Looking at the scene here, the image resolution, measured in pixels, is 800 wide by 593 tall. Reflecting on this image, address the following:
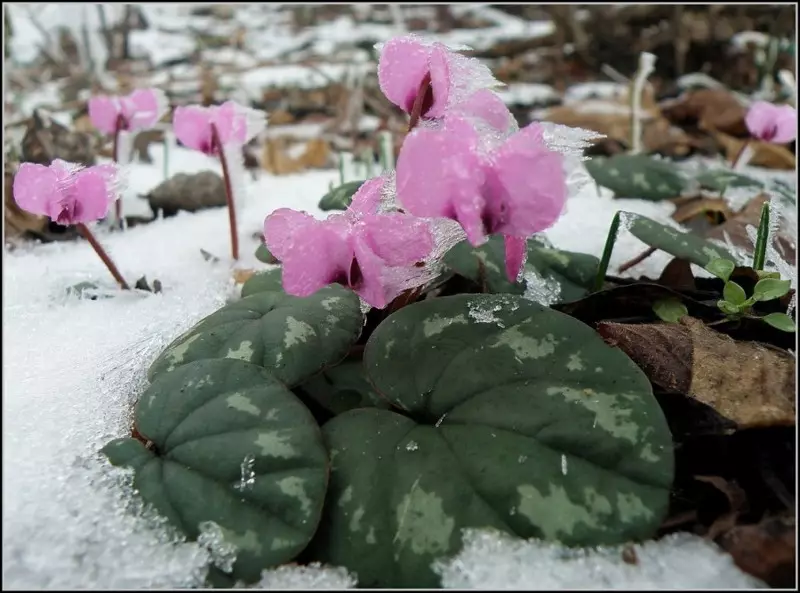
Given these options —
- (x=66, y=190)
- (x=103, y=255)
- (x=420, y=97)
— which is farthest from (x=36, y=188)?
(x=420, y=97)

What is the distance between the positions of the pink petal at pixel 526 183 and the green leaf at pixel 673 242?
395mm

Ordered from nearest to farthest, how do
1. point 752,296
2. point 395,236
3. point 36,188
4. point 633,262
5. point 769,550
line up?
point 769,550
point 395,236
point 752,296
point 36,188
point 633,262

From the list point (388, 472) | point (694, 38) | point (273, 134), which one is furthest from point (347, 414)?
point (694, 38)

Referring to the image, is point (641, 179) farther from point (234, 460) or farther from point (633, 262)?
point (234, 460)

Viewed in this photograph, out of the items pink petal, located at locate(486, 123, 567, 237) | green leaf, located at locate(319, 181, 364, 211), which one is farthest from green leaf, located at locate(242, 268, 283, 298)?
pink petal, located at locate(486, 123, 567, 237)

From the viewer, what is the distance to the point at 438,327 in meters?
0.77

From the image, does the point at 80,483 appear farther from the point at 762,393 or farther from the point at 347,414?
the point at 762,393

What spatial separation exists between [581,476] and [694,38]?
3786 mm

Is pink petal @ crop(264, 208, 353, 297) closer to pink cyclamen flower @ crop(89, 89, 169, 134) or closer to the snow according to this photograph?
the snow

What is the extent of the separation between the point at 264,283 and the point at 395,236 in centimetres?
34

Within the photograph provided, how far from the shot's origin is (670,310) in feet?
2.93

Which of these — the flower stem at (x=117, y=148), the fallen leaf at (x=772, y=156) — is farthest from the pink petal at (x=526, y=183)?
the fallen leaf at (x=772, y=156)

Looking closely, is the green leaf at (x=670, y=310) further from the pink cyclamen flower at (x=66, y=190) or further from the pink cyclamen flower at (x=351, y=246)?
the pink cyclamen flower at (x=66, y=190)

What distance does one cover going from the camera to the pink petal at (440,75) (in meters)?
0.78
